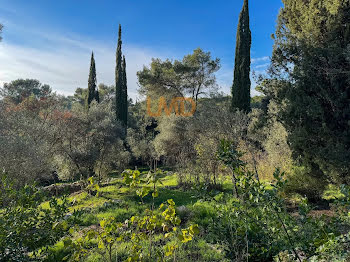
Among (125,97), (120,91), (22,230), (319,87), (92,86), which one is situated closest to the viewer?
(22,230)

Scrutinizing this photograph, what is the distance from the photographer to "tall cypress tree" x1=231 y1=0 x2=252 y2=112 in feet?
53.2

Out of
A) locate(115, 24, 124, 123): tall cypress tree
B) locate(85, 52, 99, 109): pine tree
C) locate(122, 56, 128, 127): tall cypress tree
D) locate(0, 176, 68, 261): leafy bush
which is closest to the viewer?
locate(0, 176, 68, 261): leafy bush

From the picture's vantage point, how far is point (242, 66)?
657 inches

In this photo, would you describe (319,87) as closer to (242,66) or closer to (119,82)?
(242,66)

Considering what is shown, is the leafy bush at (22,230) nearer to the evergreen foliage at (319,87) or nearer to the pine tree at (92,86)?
the evergreen foliage at (319,87)

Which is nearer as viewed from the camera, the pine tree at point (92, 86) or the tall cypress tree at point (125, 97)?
the tall cypress tree at point (125, 97)

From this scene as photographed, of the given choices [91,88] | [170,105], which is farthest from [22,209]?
[91,88]

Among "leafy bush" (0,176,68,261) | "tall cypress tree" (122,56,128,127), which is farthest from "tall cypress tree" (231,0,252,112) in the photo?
"leafy bush" (0,176,68,261)

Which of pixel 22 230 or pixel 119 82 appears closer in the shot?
pixel 22 230

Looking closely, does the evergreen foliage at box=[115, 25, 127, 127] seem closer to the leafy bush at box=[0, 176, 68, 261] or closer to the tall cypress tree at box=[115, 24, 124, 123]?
the tall cypress tree at box=[115, 24, 124, 123]

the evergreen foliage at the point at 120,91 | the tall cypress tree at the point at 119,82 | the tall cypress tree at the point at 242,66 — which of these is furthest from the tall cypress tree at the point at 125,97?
the tall cypress tree at the point at 242,66

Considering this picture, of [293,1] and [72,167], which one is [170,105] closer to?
[72,167]

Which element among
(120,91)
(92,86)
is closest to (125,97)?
(120,91)

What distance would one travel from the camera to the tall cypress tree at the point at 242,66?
16219 millimetres
